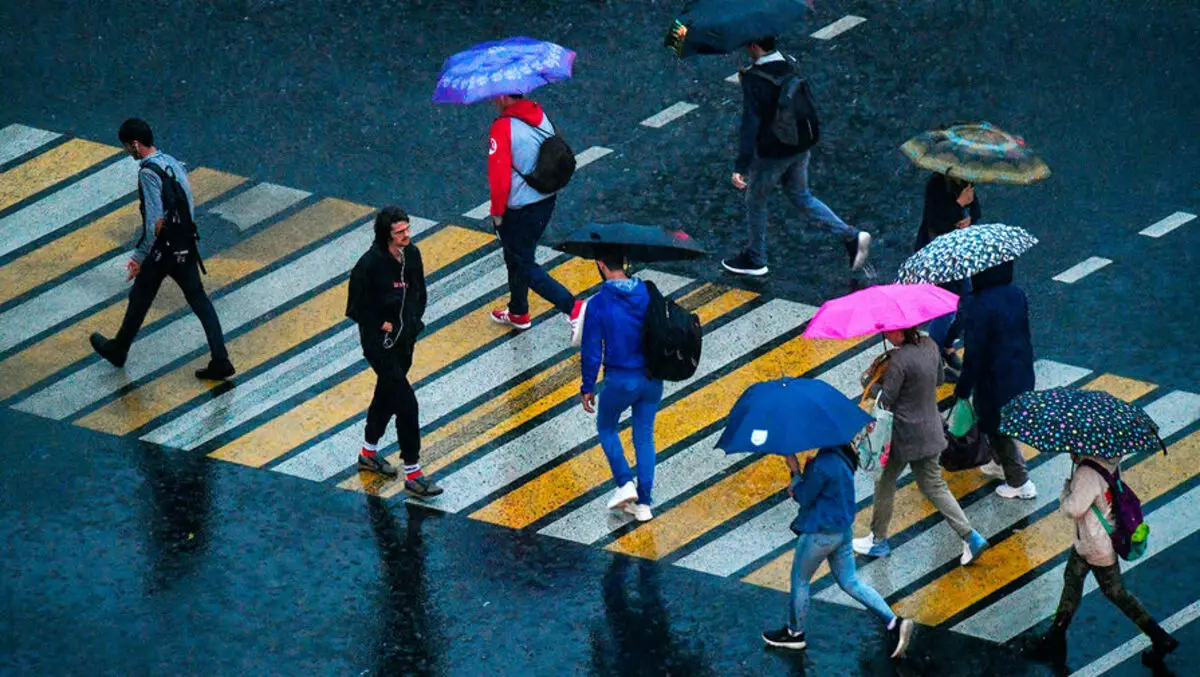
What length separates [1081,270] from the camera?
59.2 ft

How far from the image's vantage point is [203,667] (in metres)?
14.2

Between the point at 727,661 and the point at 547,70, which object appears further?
the point at 547,70

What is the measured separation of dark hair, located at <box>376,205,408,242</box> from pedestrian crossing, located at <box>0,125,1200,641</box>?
1773 mm

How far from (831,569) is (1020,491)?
6.87 ft

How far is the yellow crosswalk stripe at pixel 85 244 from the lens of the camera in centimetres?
1848

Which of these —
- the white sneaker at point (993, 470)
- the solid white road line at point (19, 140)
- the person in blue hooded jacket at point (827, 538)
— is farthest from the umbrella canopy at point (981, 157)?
the solid white road line at point (19, 140)

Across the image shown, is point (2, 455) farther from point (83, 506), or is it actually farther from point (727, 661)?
point (727, 661)

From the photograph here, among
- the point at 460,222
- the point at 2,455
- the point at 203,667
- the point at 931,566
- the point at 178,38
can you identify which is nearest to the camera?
the point at 203,667

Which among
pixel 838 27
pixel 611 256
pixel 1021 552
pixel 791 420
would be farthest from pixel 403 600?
pixel 838 27

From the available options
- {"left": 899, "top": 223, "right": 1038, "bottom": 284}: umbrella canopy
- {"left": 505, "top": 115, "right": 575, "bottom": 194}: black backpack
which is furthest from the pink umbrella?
{"left": 505, "top": 115, "right": 575, "bottom": 194}: black backpack

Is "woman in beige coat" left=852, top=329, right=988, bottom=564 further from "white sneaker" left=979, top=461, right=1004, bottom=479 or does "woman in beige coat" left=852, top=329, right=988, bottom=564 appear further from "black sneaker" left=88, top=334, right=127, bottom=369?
"black sneaker" left=88, top=334, right=127, bottom=369

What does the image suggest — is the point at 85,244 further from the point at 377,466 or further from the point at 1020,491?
the point at 1020,491

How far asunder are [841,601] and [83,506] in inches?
192

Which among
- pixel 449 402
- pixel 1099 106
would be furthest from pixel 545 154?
pixel 1099 106
